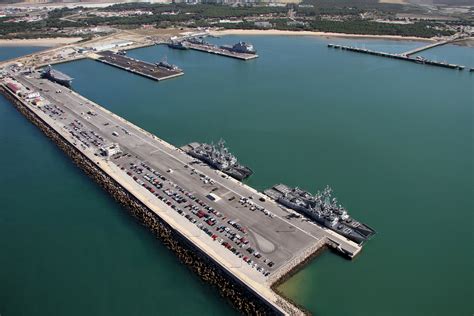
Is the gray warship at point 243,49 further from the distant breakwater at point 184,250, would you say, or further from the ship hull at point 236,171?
the distant breakwater at point 184,250

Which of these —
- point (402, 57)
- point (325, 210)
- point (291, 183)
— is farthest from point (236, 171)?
point (402, 57)

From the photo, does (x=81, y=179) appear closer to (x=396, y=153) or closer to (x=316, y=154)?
(x=316, y=154)

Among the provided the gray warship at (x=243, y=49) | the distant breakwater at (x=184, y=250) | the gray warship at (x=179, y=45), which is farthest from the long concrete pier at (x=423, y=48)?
the distant breakwater at (x=184, y=250)

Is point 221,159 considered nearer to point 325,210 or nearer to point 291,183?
point 291,183

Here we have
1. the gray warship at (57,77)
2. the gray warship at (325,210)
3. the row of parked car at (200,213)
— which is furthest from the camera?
the gray warship at (57,77)

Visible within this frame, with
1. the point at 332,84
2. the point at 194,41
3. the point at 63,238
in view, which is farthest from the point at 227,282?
the point at 194,41
